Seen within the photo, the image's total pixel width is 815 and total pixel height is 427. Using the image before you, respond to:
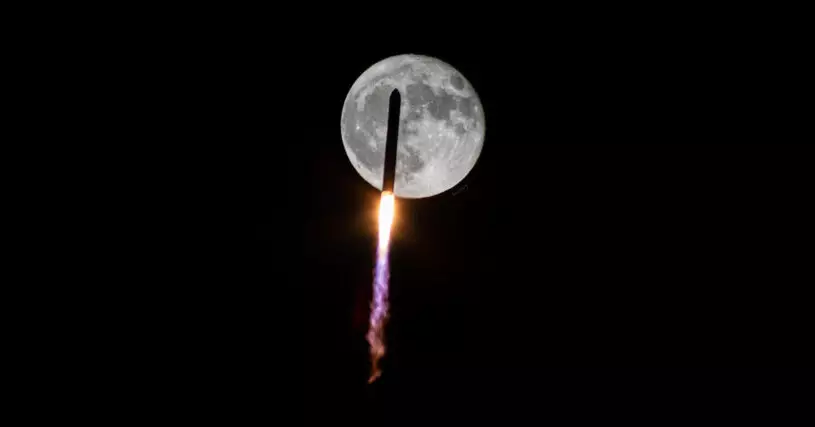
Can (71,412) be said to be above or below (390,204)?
below

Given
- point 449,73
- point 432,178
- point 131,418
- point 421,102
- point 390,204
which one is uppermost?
point 449,73

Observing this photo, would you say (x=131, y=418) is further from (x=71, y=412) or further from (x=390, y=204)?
(x=390, y=204)

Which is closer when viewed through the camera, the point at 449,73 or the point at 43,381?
the point at 449,73

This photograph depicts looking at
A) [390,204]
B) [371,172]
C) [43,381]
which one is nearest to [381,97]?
[371,172]

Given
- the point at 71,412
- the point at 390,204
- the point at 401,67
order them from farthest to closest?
the point at 71,412
the point at 401,67
the point at 390,204

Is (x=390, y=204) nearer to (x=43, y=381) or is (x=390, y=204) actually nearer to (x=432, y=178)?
(x=432, y=178)

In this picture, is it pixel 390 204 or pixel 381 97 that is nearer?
pixel 390 204

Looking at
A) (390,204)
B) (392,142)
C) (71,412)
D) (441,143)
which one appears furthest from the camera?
(71,412)

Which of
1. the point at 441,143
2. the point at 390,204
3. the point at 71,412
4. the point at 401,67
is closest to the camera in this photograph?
the point at 390,204

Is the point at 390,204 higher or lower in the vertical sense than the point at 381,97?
lower
